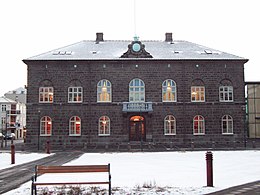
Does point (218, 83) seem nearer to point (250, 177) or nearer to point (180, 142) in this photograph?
point (180, 142)

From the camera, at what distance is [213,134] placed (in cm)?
3659

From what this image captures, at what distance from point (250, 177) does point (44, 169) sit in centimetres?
800

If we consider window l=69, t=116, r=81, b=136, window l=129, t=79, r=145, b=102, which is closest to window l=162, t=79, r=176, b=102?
window l=129, t=79, r=145, b=102

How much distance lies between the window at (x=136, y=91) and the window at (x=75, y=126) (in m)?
6.18

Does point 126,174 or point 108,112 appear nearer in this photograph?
point 126,174

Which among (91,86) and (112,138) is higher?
(91,86)

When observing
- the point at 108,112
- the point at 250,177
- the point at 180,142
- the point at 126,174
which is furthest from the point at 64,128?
the point at 250,177

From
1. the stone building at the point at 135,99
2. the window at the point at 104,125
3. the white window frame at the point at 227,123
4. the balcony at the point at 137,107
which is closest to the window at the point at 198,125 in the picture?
the stone building at the point at 135,99

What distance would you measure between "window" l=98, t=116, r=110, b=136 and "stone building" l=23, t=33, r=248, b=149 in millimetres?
22

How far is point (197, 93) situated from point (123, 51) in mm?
9729

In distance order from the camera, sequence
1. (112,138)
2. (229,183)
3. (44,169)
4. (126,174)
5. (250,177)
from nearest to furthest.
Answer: (44,169) → (229,183) → (250,177) → (126,174) → (112,138)

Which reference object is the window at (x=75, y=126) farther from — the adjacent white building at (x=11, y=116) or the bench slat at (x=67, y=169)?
the adjacent white building at (x=11, y=116)

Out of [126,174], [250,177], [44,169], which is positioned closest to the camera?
[44,169]

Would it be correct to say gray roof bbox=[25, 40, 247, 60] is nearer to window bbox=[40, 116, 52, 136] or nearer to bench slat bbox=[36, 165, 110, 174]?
window bbox=[40, 116, 52, 136]
